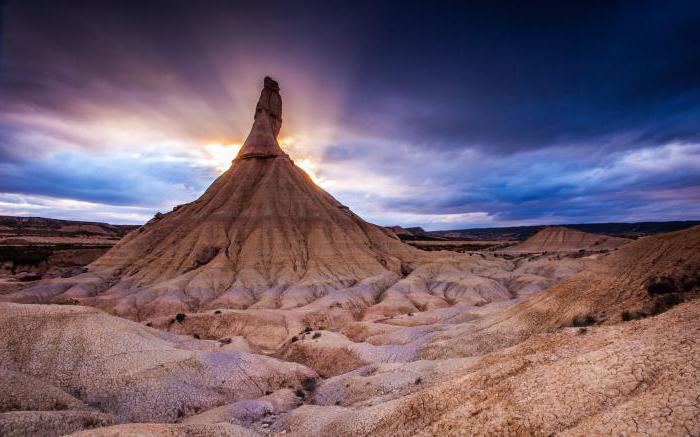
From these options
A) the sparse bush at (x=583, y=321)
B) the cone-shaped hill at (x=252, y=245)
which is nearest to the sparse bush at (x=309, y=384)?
the sparse bush at (x=583, y=321)

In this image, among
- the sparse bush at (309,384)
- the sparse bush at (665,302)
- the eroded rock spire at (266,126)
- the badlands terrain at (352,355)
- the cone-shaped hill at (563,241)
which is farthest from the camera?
the cone-shaped hill at (563,241)

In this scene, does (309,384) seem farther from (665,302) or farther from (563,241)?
(563,241)

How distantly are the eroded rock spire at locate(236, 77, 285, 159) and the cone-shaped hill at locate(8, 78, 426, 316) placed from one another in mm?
277

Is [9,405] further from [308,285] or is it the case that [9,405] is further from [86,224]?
[86,224]

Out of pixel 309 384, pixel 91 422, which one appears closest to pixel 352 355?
pixel 309 384

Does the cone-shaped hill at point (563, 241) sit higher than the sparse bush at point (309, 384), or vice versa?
the cone-shaped hill at point (563, 241)

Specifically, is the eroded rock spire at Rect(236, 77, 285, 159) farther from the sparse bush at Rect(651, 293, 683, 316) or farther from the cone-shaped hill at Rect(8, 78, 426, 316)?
the sparse bush at Rect(651, 293, 683, 316)

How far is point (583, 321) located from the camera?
17.2 meters

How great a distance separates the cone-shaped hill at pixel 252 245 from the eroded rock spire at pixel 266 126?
277mm

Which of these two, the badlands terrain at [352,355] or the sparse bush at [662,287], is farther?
the sparse bush at [662,287]

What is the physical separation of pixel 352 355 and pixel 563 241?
449 feet

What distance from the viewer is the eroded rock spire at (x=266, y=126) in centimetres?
7969

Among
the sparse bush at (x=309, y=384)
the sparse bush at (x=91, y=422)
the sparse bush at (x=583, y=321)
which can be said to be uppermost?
the sparse bush at (x=583, y=321)

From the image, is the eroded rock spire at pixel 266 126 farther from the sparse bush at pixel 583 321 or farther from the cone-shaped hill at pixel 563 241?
the cone-shaped hill at pixel 563 241
